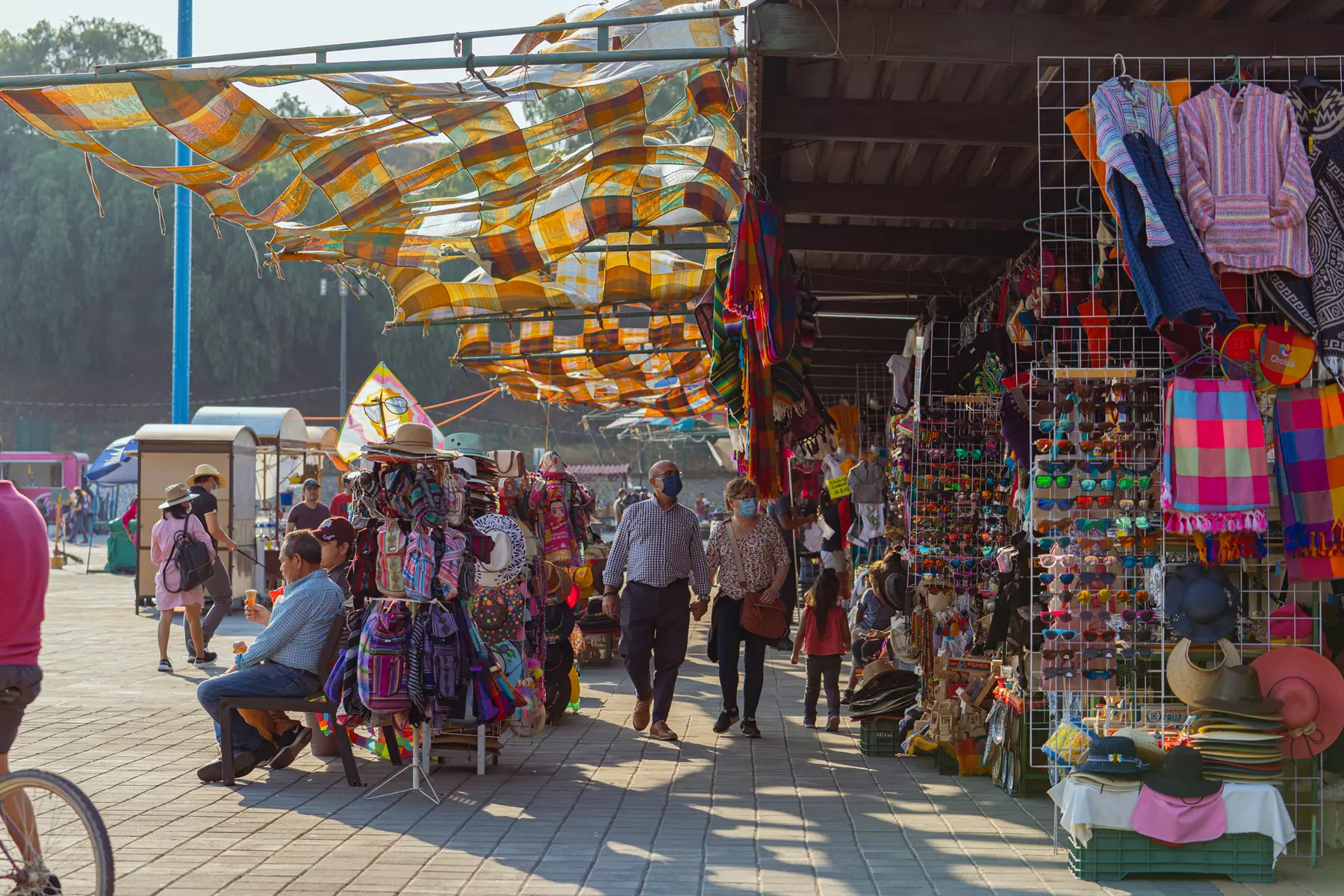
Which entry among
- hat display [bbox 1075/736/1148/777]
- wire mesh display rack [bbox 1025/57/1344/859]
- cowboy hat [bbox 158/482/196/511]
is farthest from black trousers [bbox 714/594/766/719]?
cowboy hat [bbox 158/482/196/511]

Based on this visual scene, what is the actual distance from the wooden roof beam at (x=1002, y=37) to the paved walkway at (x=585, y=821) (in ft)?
11.0

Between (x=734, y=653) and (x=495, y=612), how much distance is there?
6.22ft

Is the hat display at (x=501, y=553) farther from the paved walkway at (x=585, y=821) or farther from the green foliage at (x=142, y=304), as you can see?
the green foliage at (x=142, y=304)

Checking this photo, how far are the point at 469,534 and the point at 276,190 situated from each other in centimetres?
4879

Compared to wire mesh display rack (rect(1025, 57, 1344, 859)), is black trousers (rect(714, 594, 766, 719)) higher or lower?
lower

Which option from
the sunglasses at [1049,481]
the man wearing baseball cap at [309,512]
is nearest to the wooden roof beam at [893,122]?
the sunglasses at [1049,481]

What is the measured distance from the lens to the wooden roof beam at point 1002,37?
5.68m

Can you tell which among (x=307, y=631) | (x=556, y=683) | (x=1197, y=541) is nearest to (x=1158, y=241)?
(x=1197, y=541)

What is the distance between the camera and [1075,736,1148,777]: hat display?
5105mm

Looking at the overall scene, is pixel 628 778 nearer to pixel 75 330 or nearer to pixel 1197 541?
pixel 1197 541

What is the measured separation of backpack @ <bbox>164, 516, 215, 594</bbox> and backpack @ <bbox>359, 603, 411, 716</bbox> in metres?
5.57

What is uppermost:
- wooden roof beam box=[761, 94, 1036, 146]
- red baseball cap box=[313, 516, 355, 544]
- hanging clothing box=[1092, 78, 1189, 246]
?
wooden roof beam box=[761, 94, 1036, 146]

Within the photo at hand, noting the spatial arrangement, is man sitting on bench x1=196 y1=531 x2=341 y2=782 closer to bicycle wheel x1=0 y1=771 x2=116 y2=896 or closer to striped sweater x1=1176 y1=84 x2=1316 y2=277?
bicycle wheel x1=0 y1=771 x2=116 y2=896

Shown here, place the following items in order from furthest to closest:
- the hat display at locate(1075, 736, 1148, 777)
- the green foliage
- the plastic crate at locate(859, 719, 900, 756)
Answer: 1. the green foliage
2. the plastic crate at locate(859, 719, 900, 756)
3. the hat display at locate(1075, 736, 1148, 777)
